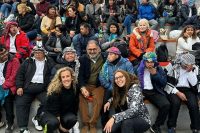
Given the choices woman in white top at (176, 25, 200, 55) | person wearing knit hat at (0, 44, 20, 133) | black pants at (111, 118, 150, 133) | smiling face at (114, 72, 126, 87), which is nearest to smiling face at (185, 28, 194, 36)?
woman in white top at (176, 25, 200, 55)

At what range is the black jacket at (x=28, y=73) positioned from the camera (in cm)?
643

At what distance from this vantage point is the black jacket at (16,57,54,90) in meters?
6.43

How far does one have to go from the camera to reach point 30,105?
6.48m

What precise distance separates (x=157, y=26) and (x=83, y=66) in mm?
4008

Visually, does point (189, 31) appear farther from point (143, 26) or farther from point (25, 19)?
point (25, 19)

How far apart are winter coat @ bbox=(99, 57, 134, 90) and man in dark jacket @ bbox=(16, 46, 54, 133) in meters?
0.89

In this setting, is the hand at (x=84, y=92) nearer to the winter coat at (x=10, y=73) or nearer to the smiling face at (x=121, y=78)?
the smiling face at (x=121, y=78)

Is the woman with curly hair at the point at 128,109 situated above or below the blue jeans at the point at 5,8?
below

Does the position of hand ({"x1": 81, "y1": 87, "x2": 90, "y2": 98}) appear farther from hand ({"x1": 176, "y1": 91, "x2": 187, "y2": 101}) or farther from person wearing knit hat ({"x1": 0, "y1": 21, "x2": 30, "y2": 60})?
person wearing knit hat ({"x1": 0, "y1": 21, "x2": 30, "y2": 60})

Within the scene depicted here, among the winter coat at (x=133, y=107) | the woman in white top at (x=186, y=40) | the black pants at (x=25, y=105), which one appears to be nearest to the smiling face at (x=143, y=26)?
the woman in white top at (x=186, y=40)

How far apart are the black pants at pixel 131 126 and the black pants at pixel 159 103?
0.75 metres

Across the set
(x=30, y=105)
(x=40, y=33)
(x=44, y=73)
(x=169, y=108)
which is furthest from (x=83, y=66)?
(x=40, y=33)

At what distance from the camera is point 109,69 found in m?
6.49

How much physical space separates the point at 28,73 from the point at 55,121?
4.07ft
